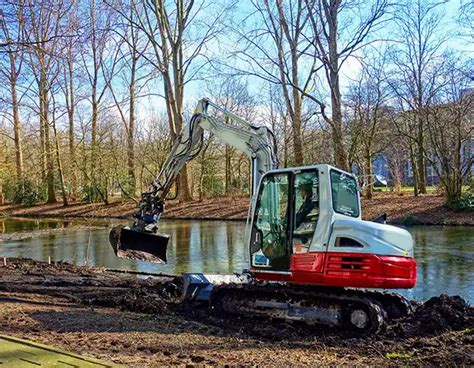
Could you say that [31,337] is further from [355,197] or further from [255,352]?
[355,197]

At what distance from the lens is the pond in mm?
10828

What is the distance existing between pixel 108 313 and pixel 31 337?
1835 millimetres

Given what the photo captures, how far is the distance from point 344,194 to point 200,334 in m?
2.74

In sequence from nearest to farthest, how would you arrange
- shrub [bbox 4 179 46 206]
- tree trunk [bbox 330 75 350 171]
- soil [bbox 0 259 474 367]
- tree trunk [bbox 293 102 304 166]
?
1. soil [bbox 0 259 474 367]
2. tree trunk [bbox 330 75 350 171]
3. tree trunk [bbox 293 102 304 166]
4. shrub [bbox 4 179 46 206]

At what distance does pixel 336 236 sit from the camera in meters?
6.43

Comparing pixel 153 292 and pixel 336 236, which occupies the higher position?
pixel 336 236

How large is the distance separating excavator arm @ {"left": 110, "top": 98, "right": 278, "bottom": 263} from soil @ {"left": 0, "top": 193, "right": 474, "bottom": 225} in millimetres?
14685

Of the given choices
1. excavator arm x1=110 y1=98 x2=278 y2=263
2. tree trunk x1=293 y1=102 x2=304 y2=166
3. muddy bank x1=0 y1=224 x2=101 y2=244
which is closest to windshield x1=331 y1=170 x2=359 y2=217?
excavator arm x1=110 y1=98 x2=278 y2=263

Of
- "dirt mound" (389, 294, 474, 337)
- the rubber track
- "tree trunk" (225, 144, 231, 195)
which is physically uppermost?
"tree trunk" (225, 144, 231, 195)

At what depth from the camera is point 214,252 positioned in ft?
50.4

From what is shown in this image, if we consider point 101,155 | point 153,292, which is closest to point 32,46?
point 153,292

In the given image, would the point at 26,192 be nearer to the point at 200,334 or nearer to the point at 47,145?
the point at 47,145

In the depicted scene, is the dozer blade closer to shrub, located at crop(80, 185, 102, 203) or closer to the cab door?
the cab door

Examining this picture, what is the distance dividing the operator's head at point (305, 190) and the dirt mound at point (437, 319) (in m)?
2.03
